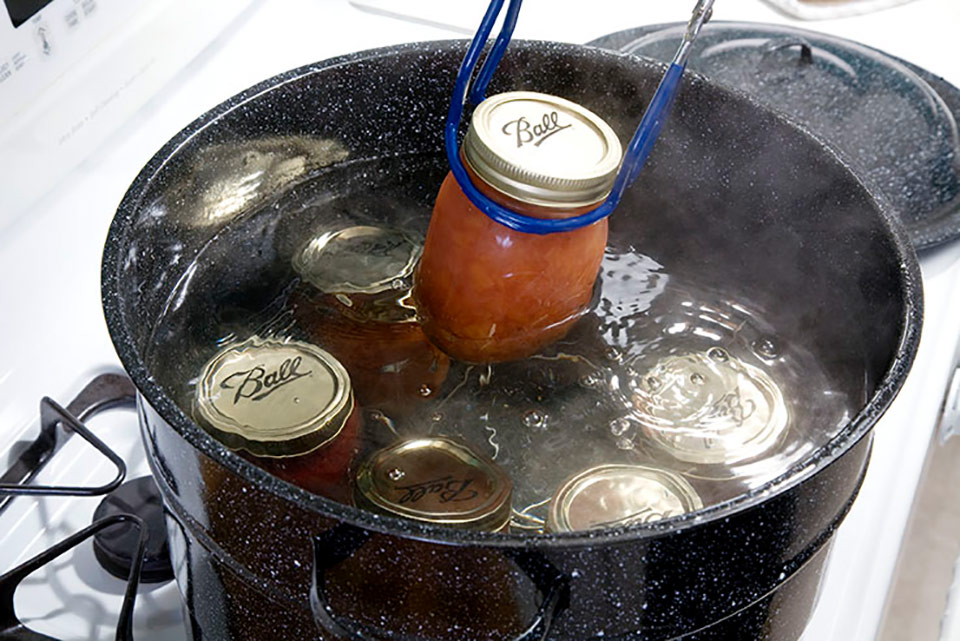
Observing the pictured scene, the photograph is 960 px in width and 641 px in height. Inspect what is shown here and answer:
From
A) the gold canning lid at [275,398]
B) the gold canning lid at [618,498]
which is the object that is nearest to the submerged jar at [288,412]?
the gold canning lid at [275,398]

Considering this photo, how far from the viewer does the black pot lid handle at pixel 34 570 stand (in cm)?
54

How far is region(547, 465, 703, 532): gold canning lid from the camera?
474 millimetres

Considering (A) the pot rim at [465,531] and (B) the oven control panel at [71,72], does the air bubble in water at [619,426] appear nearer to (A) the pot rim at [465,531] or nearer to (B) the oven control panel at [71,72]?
(A) the pot rim at [465,531]

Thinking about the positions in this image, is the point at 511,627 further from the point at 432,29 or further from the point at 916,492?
the point at 432,29

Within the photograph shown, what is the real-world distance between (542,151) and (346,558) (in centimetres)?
22

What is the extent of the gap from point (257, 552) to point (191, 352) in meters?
0.17

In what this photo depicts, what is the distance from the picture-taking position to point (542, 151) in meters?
0.50

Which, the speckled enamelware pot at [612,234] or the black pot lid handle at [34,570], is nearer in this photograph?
the speckled enamelware pot at [612,234]

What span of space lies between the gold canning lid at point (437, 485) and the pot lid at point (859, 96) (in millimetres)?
455

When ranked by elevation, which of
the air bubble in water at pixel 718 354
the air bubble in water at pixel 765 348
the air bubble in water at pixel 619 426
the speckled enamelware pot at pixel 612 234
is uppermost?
the speckled enamelware pot at pixel 612 234

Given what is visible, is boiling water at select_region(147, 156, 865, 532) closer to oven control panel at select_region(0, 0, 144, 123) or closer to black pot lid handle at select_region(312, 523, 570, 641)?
black pot lid handle at select_region(312, 523, 570, 641)

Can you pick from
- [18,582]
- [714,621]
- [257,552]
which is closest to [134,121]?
[18,582]

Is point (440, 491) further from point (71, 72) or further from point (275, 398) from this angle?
point (71, 72)

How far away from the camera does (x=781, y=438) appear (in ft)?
1.77
